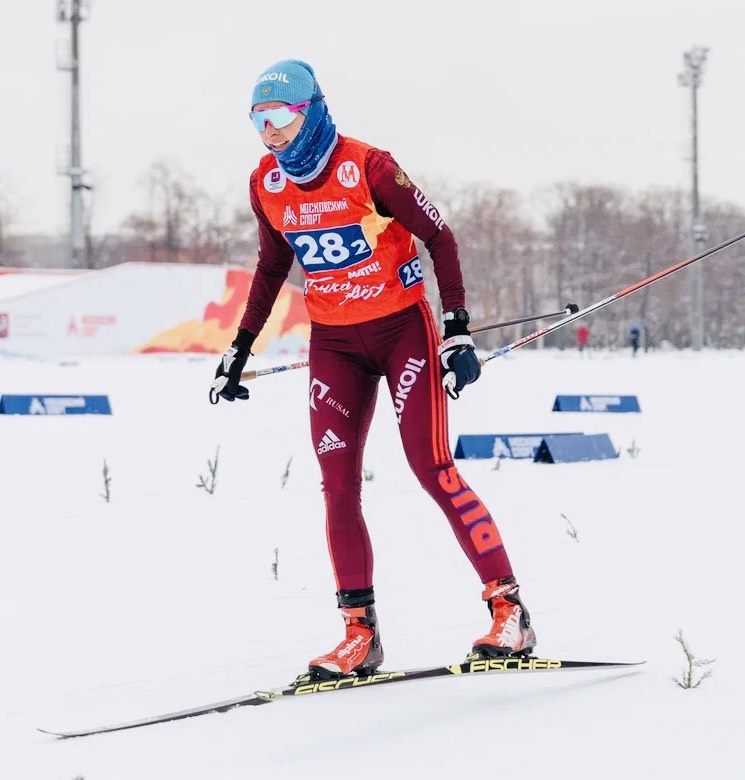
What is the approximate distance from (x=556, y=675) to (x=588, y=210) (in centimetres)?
7040

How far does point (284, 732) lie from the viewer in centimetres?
329

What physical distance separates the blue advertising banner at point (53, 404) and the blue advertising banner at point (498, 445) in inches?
182

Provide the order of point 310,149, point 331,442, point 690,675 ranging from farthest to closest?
point 331,442 < point 310,149 < point 690,675

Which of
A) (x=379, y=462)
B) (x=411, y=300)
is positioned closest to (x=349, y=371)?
(x=411, y=300)

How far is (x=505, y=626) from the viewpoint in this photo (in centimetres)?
372

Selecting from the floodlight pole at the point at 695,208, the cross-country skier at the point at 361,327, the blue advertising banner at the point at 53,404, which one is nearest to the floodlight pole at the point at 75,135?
the floodlight pole at the point at 695,208

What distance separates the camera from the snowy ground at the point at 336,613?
10.2 feet

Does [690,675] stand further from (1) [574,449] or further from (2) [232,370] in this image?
(1) [574,449]

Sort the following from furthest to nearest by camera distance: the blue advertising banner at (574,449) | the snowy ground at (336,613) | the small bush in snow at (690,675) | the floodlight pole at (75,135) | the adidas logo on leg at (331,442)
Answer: the floodlight pole at (75,135) < the blue advertising banner at (574,449) < the adidas logo on leg at (331,442) < the small bush in snow at (690,675) < the snowy ground at (336,613)

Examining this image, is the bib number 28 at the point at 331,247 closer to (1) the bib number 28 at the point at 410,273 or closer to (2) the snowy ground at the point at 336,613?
(1) the bib number 28 at the point at 410,273

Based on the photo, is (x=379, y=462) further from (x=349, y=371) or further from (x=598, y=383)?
(x=598, y=383)

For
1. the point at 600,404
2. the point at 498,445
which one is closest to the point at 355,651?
the point at 498,445

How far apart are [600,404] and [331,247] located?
1043 cm

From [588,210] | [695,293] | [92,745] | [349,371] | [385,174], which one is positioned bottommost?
[92,745]
